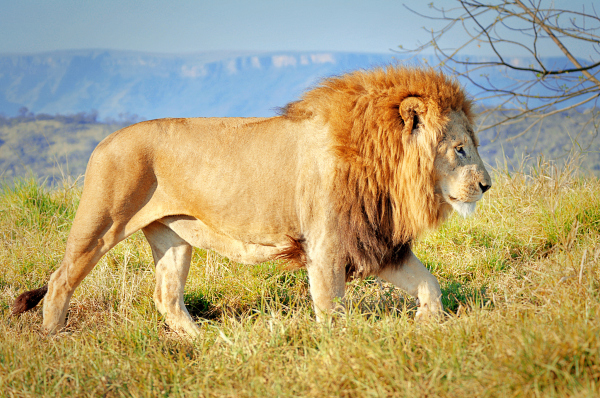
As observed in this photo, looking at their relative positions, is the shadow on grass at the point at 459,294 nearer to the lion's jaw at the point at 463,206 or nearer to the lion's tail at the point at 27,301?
the lion's jaw at the point at 463,206

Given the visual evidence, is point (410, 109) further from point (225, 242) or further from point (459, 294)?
point (459, 294)

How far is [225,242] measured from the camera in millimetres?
3246

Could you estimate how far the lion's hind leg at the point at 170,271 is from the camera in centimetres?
354

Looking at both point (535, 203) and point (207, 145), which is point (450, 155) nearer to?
point (207, 145)

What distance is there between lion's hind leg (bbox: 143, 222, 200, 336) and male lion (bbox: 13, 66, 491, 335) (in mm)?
234

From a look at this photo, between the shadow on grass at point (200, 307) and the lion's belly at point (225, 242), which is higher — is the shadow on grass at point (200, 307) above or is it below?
below

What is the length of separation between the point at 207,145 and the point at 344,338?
4.66 feet

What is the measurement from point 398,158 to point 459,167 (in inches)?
13.4

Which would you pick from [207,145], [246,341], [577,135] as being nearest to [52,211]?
[207,145]

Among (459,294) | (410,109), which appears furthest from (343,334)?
(459,294)

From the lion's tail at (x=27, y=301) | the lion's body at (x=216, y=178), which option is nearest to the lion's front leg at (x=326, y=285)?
the lion's body at (x=216, y=178)

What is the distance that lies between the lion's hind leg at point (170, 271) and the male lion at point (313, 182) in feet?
0.77

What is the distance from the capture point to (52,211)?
5898 millimetres

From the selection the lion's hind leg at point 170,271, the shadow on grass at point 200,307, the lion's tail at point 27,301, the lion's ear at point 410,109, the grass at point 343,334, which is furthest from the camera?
the shadow on grass at point 200,307
